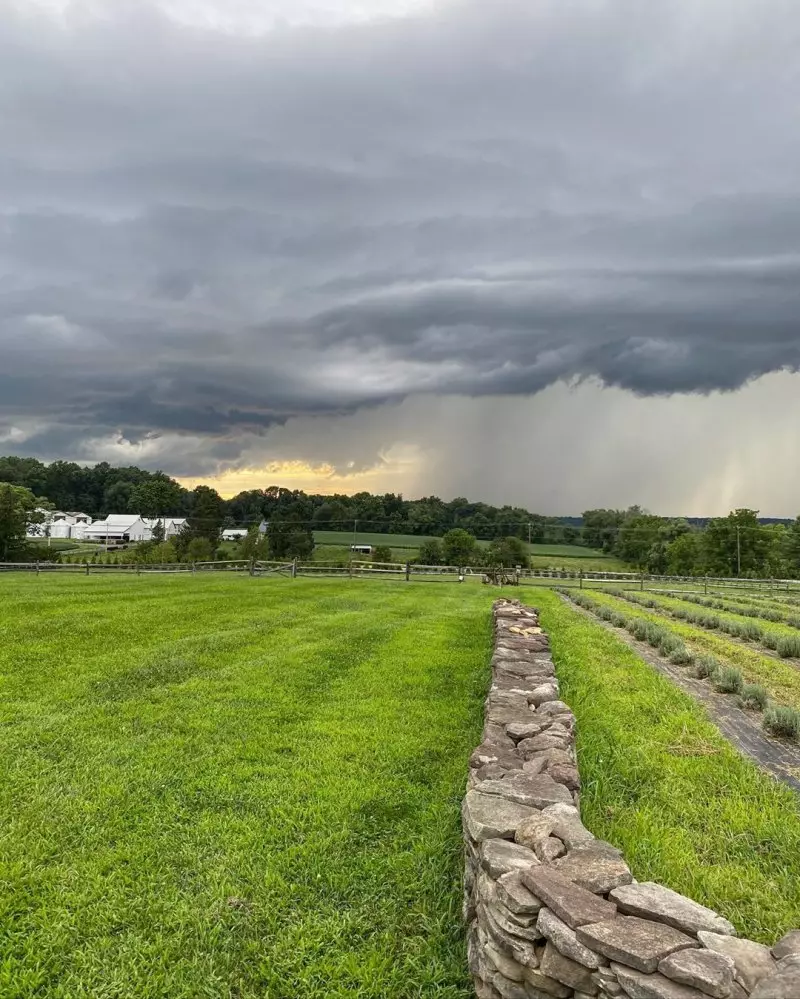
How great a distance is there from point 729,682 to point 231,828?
7.19 metres

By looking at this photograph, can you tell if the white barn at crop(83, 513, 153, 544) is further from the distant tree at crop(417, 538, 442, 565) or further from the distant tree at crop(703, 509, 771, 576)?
the distant tree at crop(703, 509, 771, 576)

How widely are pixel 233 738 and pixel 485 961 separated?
385 centimetres

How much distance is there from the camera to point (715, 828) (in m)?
4.50

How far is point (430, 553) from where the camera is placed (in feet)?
187

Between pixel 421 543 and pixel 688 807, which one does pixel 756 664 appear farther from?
pixel 421 543

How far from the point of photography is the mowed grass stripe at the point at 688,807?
12.2 feet

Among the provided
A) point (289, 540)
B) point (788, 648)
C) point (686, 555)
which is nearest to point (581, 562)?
point (686, 555)

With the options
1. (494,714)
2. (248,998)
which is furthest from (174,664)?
(248,998)

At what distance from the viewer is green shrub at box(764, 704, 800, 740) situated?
22.2 feet

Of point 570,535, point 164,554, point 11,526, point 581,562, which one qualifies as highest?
point 570,535

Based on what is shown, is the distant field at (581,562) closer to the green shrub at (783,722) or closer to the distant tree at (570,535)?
the distant tree at (570,535)

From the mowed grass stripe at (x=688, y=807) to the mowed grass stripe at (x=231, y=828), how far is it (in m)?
1.22

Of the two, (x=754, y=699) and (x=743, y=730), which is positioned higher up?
(x=754, y=699)

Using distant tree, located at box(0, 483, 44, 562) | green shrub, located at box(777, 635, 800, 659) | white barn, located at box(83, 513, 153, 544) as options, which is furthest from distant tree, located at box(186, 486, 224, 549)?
green shrub, located at box(777, 635, 800, 659)
